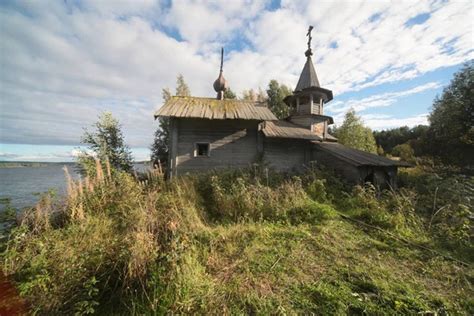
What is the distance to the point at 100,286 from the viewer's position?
2.91 m

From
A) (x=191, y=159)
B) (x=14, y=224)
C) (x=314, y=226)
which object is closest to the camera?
(x=14, y=224)

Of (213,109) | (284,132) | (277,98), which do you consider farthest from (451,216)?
(277,98)

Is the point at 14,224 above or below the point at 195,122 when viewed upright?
below

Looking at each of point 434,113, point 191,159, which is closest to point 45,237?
point 191,159

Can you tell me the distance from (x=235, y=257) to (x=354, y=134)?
77.8ft

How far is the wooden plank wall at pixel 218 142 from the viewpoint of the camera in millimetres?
10219

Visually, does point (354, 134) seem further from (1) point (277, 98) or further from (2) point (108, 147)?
(2) point (108, 147)

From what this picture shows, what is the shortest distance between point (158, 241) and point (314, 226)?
4.18 meters

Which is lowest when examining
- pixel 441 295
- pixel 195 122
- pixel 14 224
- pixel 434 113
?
pixel 441 295

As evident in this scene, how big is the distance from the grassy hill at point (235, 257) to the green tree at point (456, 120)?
15984 millimetres

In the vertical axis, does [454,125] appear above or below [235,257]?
above

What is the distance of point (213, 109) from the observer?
10.6 metres

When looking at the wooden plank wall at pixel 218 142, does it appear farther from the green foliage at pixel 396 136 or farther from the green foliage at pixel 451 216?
the green foliage at pixel 396 136

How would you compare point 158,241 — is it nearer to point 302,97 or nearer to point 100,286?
point 100,286
